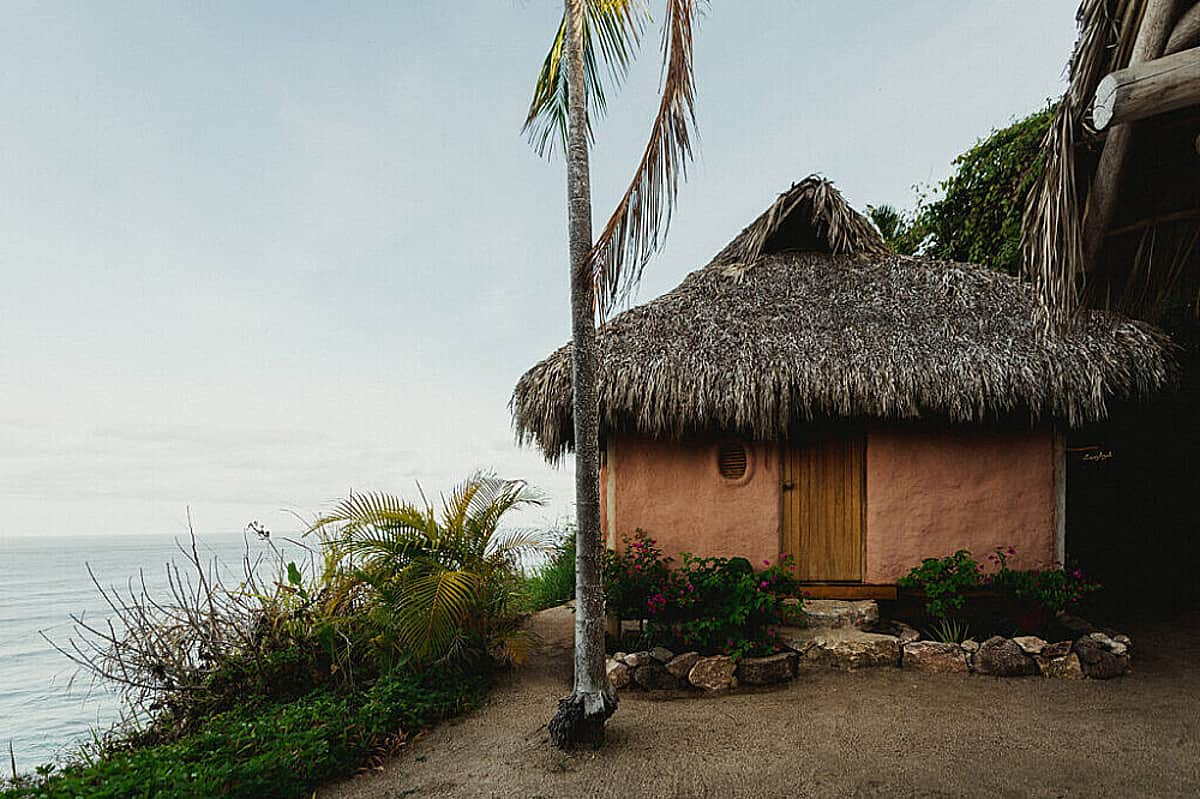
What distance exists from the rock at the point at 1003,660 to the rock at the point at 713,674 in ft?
5.63

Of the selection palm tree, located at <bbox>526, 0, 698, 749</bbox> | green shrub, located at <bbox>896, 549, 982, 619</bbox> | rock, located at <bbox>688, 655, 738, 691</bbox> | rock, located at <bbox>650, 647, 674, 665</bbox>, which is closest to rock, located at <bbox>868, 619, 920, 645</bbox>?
green shrub, located at <bbox>896, 549, 982, 619</bbox>

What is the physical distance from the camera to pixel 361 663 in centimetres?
468

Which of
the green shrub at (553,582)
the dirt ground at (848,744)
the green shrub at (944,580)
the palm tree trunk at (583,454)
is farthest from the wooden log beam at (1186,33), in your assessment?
the green shrub at (553,582)

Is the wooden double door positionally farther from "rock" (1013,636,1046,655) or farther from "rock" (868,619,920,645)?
"rock" (1013,636,1046,655)

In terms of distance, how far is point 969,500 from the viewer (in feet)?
17.7

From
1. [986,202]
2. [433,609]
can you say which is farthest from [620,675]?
[986,202]

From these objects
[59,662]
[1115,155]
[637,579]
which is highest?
[1115,155]

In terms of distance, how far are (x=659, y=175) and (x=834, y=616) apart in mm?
3684

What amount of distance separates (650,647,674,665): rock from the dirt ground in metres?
0.28

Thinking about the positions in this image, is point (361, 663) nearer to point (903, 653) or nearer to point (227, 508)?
point (227, 508)

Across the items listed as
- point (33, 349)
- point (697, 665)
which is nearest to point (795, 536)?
point (697, 665)

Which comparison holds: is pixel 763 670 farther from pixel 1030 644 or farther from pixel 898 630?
pixel 1030 644

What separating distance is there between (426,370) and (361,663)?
5.53m

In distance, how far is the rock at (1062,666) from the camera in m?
4.39
